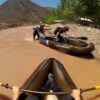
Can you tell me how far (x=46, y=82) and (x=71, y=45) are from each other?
1128cm

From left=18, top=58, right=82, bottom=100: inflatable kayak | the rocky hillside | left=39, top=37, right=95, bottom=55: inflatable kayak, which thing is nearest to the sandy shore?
left=39, top=37, right=95, bottom=55: inflatable kayak

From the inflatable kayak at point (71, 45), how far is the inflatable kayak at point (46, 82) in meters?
9.39

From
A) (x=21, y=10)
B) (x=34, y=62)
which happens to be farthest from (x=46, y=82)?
(x=21, y=10)

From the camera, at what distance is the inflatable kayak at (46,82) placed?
959cm

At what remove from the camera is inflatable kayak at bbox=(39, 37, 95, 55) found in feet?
70.0

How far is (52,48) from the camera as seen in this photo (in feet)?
76.2

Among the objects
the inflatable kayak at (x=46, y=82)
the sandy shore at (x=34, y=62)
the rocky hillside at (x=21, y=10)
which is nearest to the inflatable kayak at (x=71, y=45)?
the sandy shore at (x=34, y=62)

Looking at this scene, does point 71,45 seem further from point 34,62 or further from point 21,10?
point 21,10

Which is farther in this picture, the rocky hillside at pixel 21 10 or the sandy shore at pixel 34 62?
the rocky hillside at pixel 21 10

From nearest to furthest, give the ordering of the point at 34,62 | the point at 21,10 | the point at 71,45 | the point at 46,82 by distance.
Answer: the point at 46,82 < the point at 34,62 < the point at 71,45 < the point at 21,10

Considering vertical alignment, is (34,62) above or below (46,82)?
below

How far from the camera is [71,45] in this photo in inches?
863

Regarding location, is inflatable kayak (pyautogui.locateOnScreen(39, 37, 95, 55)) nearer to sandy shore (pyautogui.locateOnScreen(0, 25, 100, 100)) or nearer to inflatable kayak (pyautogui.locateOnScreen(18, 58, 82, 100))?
sandy shore (pyautogui.locateOnScreen(0, 25, 100, 100))

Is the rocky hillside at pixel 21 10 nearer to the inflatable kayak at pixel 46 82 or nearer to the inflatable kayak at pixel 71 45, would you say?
the inflatable kayak at pixel 71 45
